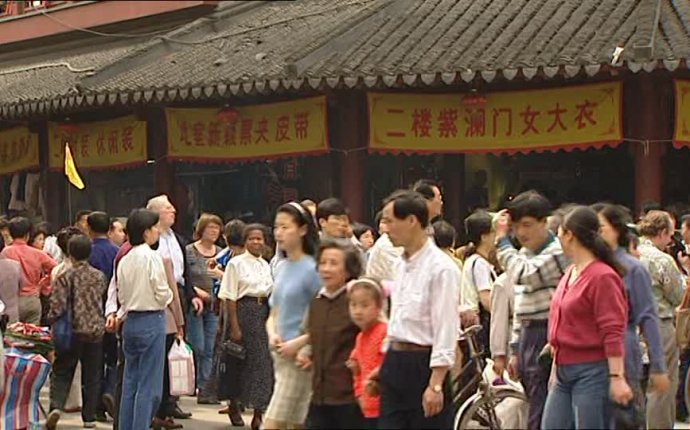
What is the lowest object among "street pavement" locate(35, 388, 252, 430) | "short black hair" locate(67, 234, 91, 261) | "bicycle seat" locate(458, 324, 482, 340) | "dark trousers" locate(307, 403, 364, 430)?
"street pavement" locate(35, 388, 252, 430)

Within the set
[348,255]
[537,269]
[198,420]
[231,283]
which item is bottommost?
[198,420]

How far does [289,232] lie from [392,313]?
0.98 meters

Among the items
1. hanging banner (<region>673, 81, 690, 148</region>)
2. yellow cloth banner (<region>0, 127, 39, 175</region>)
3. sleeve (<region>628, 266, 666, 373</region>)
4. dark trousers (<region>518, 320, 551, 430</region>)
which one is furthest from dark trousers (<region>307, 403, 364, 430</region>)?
yellow cloth banner (<region>0, 127, 39, 175</region>)

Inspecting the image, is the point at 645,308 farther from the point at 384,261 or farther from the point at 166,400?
the point at 166,400

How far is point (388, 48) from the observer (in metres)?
14.8

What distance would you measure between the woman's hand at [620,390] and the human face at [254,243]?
16.1 feet

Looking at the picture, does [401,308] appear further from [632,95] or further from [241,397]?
[632,95]

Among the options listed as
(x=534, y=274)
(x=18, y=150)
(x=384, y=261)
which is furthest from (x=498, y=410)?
(x=18, y=150)

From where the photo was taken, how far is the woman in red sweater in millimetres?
6828

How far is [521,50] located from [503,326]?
18.3ft

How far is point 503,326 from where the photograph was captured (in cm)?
891

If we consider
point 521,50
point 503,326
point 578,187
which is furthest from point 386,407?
point 578,187

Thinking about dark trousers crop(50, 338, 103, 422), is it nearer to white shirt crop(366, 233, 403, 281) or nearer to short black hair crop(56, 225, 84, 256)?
short black hair crop(56, 225, 84, 256)

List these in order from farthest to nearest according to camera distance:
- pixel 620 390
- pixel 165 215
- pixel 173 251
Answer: pixel 173 251, pixel 165 215, pixel 620 390
